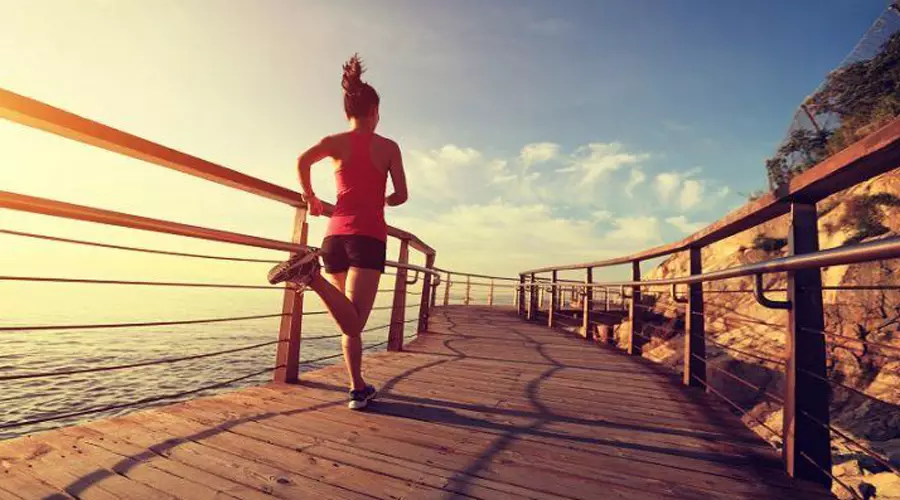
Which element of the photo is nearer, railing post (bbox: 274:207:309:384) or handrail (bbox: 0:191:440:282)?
handrail (bbox: 0:191:440:282)

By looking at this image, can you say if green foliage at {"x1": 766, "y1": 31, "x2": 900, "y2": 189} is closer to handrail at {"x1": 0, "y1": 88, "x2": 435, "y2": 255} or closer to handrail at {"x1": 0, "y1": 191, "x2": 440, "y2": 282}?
handrail at {"x1": 0, "y1": 88, "x2": 435, "y2": 255}

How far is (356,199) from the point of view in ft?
8.09

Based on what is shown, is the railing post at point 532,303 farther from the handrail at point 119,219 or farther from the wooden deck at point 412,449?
the handrail at point 119,219

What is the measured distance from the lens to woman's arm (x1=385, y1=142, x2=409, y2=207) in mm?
2564

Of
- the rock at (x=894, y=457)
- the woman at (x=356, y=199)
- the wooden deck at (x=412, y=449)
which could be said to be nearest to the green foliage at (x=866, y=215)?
the rock at (x=894, y=457)

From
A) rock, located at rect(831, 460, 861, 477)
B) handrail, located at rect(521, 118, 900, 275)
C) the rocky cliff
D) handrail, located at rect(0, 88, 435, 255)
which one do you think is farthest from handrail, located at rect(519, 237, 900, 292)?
rock, located at rect(831, 460, 861, 477)

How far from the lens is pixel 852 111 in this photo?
1811 centimetres

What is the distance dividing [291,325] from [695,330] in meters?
2.99

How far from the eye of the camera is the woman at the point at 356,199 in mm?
2455

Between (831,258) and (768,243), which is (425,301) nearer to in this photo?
(831,258)

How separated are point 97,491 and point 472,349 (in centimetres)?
410

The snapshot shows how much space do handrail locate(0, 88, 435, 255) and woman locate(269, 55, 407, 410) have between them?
0.42 meters

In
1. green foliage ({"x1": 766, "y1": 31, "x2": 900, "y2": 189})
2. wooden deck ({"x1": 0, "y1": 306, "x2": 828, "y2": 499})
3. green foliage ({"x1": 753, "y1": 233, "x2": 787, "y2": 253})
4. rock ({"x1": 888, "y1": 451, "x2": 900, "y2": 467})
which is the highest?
green foliage ({"x1": 766, "y1": 31, "x2": 900, "y2": 189})

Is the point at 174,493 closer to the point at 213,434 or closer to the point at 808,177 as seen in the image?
the point at 213,434
